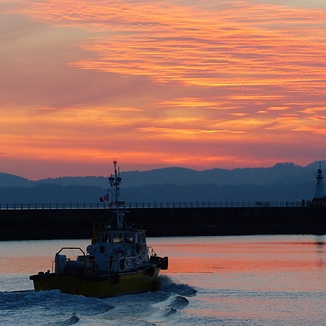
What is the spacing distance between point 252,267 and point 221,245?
3571 cm

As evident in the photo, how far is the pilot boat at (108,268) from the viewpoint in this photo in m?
53.6

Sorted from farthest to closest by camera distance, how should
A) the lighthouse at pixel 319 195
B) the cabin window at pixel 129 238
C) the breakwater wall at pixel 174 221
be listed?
the lighthouse at pixel 319 195 → the breakwater wall at pixel 174 221 → the cabin window at pixel 129 238

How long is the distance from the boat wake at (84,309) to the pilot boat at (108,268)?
2.01ft

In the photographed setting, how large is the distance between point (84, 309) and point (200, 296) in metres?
11.8

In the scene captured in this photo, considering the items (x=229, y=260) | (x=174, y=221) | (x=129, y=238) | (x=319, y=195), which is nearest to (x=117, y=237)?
(x=129, y=238)

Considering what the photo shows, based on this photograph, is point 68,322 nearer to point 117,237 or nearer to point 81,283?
point 81,283

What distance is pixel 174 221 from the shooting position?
5669 inches

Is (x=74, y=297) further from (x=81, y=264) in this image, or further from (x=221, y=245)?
(x=221, y=245)

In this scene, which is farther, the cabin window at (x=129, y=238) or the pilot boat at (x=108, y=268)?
the cabin window at (x=129, y=238)

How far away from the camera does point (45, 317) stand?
49406 millimetres

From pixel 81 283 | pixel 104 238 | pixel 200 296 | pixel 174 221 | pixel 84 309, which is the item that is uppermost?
pixel 174 221

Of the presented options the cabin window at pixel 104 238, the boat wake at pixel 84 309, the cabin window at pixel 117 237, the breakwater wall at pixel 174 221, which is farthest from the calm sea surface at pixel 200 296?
the breakwater wall at pixel 174 221

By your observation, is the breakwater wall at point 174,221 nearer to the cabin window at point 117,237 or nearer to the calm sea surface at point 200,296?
the calm sea surface at point 200,296

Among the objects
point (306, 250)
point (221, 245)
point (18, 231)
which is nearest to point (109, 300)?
Answer: point (306, 250)
